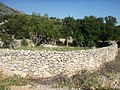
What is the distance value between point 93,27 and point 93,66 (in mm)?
25673

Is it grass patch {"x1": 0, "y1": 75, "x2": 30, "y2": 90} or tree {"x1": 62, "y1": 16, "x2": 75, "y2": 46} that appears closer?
grass patch {"x1": 0, "y1": 75, "x2": 30, "y2": 90}

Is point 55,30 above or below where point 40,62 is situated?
above

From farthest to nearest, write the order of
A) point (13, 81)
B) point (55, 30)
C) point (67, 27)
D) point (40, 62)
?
point (67, 27)
point (55, 30)
point (40, 62)
point (13, 81)

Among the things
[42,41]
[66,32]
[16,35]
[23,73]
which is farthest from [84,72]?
[66,32]

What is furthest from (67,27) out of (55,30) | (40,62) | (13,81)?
(13,81)

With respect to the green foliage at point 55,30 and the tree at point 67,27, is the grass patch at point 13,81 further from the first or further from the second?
the tree at point 67,27

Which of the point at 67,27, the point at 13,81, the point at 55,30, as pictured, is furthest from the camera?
the point at 67,27

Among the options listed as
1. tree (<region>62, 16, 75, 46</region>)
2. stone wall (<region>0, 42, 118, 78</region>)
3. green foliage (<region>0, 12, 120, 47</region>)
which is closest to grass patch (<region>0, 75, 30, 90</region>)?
stone wall (<region>0, 42, 118, 78</region>)

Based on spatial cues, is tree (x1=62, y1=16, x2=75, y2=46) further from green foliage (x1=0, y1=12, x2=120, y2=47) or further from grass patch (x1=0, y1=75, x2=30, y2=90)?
grass patch (x1=0, y1=75, x2=30, y2=90)

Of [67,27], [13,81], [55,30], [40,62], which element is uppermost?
[67,27]

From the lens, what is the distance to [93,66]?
2136 centimetres

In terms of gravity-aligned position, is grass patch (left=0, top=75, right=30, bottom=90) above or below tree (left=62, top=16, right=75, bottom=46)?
below

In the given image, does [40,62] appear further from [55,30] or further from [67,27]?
[67,27]

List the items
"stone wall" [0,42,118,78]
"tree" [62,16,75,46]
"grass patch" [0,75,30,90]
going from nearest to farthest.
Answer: "grass patch" [0,75,30,90] < "stone wall" [0,42,118,78] < "tree" [62,16,75,46]
